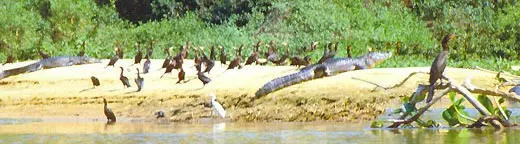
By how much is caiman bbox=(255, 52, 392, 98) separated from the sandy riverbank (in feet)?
0.33

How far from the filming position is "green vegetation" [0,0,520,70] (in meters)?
27.9

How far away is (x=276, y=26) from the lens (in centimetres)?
2956

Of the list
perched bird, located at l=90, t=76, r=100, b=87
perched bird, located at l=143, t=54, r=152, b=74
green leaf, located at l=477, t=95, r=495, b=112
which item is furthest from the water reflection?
perched bird, located at l=143, t=54, r=152, b=74

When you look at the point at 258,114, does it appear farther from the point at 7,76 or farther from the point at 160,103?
the point at 7,76

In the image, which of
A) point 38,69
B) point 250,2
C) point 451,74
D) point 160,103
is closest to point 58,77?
point 38,69

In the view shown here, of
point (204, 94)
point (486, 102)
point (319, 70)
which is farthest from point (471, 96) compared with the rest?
point (204, 94)

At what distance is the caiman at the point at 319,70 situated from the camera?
1845 cm

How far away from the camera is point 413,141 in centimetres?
1387

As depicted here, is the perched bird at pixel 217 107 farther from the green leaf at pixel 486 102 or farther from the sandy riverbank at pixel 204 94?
the green leaf at pixel 486 102

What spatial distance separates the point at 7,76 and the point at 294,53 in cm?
665

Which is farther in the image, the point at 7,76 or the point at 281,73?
the point at 7,76

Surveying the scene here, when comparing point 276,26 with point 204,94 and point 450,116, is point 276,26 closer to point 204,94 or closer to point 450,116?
point 204,94

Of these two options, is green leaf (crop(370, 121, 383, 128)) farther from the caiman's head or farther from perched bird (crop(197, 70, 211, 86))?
the caiman's head

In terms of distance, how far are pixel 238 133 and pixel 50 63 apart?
8493 millimetres
